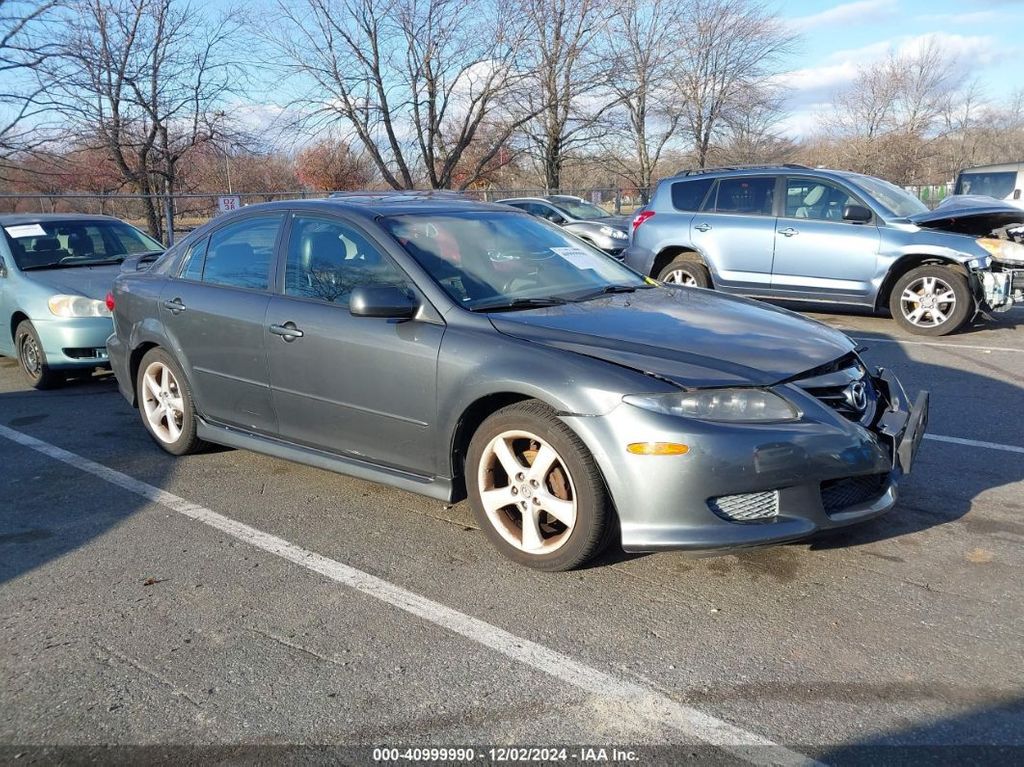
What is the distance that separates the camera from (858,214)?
8.80 metres

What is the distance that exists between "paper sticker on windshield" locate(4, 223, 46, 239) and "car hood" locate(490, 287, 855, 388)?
6345 mm

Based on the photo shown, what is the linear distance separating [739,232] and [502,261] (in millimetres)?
6080

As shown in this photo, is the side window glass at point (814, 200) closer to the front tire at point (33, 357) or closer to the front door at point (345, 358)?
the front door at point (345, 358)

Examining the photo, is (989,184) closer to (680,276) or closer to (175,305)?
(680,276)

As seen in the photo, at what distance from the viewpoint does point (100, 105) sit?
16.2m

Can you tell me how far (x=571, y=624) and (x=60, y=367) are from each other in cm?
596

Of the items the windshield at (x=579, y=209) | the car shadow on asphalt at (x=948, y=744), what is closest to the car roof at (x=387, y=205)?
the car shadow on asphalt at (x=948, y=744)

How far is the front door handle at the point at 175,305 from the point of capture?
4.91 meters

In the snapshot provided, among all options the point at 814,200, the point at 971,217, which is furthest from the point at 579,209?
the point at 971,217

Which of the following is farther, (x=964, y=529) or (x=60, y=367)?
(x=60, y=367)

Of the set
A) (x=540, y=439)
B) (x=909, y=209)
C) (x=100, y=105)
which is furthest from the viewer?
(x=100, y=105)

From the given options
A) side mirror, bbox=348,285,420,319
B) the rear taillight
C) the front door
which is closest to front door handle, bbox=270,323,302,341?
the front door

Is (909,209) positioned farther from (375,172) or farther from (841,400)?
(375,172)

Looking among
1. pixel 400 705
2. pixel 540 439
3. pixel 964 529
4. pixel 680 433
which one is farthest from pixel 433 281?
pixel 964 529
